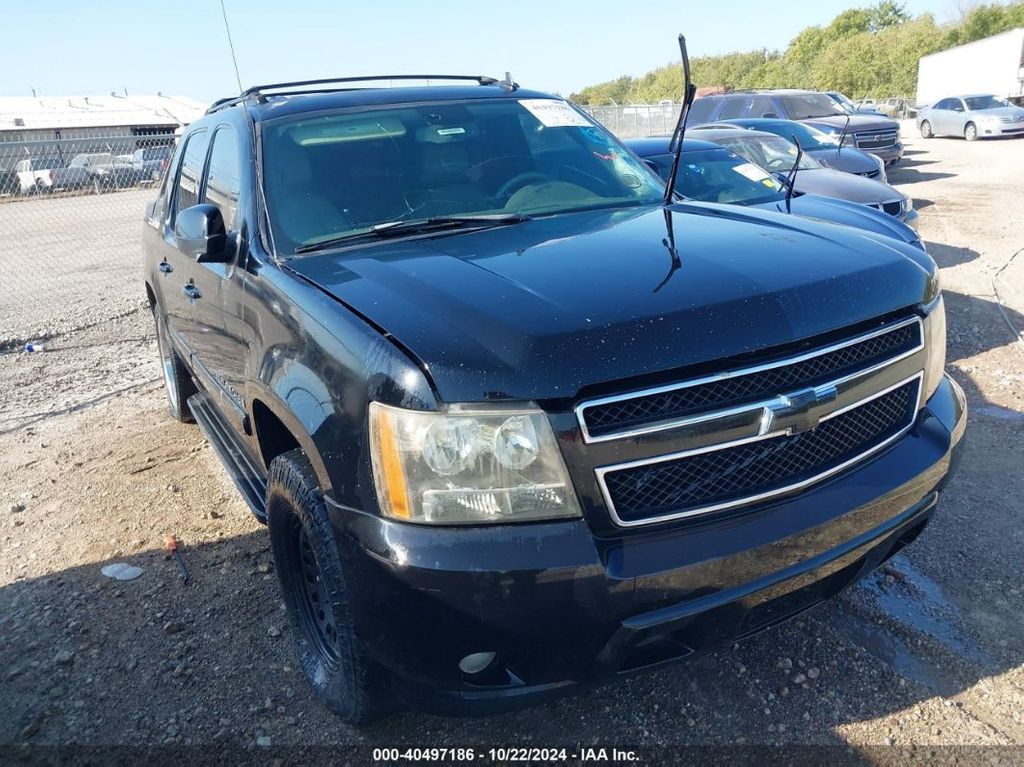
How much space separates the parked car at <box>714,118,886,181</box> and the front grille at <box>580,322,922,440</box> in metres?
8.43

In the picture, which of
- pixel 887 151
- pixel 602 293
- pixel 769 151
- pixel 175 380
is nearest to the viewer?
pixel 602 293

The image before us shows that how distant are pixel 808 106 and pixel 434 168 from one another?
15.4 m

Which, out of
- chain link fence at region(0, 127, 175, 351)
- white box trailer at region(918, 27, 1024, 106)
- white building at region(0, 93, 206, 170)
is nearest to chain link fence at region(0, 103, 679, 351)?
chain link fence at region(0, 127, 175, 351)

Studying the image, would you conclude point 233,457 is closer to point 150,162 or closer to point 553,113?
point 553,113

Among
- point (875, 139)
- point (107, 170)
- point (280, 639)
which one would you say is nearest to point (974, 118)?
point (875, 139)

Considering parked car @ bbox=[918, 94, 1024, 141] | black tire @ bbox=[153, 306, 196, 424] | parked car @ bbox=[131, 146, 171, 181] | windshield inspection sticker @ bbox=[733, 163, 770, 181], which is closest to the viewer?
black tire @ bbox=[153, 306, 196, 424]

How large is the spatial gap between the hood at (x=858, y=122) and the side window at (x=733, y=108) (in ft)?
3.96

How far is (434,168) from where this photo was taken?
3279 mm

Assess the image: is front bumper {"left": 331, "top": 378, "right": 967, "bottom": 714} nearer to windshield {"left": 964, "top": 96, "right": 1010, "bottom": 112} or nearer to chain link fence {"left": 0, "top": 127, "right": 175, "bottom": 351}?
chain link fence {"left": 0, "top": 127, "right": 175, "bottom": 351}

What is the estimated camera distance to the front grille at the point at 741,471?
199 cm

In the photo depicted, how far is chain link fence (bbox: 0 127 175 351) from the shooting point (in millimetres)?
9414

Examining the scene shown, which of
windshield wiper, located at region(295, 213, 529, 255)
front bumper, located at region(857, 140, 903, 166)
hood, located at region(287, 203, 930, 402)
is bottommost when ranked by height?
front bumper, located at region(857, 140, 903, 166)

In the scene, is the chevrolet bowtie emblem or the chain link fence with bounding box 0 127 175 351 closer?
the chevrolet bowtie emblem

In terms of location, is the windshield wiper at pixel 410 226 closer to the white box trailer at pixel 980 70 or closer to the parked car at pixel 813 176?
the parked car at pixel 813 176
